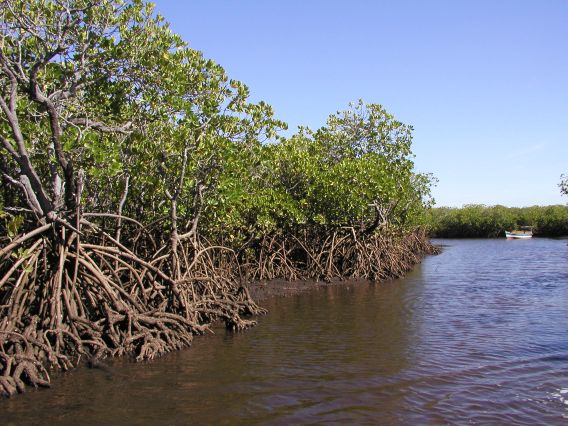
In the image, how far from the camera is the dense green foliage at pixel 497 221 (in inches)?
2136

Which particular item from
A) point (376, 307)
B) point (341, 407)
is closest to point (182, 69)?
point (341, 407)

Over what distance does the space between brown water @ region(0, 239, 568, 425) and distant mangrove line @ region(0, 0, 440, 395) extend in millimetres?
606

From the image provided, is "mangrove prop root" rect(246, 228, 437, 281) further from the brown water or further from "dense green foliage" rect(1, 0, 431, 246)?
the brown water

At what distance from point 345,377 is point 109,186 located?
6136 mm

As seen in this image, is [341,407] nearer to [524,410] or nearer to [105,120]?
[524,410]

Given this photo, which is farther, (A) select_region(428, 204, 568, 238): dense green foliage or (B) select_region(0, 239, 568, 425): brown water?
(A) select_region(428, 204, 568, 238): dense green foliage

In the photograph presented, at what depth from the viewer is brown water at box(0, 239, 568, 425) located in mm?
6211

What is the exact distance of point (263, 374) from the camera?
774 cm

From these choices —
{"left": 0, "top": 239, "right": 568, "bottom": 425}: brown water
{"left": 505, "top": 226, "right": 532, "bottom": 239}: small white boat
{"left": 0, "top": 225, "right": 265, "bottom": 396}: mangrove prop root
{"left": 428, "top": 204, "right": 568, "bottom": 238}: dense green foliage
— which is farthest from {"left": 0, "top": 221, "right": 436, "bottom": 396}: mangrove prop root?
{"left": 505, "top": 226, "right": 532, "bottom": 239}: small white boat

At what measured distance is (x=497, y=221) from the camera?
5556 cm

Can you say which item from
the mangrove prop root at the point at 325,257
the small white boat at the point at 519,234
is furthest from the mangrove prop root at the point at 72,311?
the small white boat at the point at 519,234

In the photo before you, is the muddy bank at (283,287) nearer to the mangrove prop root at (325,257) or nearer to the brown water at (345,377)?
the mangrove prop root at (325,257)

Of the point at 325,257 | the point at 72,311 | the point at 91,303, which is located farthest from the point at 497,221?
the point at 72,311

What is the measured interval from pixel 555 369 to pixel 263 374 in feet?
13.6
